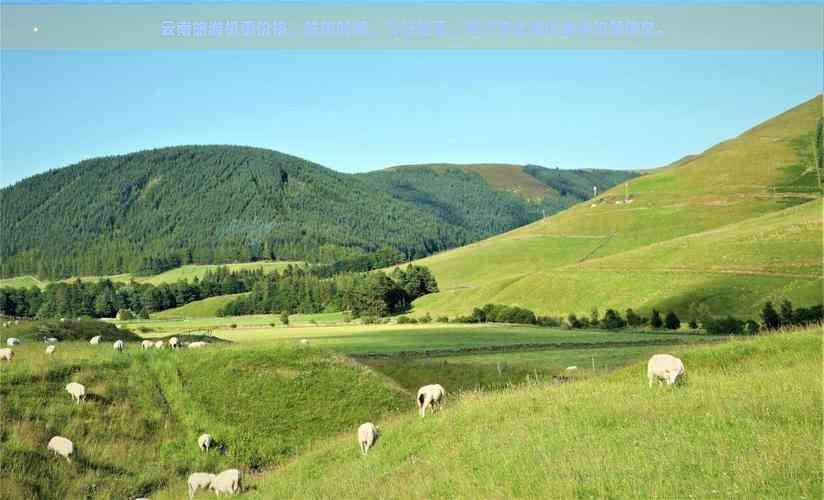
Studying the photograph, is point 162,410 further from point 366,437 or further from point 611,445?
point 611,445

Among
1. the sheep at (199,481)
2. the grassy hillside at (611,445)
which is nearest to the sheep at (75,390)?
the sheep at (199,481)

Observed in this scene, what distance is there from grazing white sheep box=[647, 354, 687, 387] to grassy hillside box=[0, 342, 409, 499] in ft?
59.0

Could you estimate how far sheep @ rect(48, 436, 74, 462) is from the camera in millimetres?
30250

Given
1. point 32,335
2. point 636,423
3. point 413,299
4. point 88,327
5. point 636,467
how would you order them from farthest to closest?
point 413,299 → point 88,327 → point 32,335 → point 636,423 → point 636,467

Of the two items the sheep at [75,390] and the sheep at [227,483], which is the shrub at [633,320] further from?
the sheep at [227,483]

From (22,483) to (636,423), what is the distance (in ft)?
69.2

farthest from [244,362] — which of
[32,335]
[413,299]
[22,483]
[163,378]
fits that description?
[413,299]

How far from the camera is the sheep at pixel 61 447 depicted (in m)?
30.2

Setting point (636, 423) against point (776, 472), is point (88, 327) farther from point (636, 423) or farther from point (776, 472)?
point (776, 472)

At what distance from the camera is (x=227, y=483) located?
26359 millimetres

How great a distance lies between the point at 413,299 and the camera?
179750 millimetres

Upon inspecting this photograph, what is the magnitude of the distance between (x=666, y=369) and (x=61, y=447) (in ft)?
75.8

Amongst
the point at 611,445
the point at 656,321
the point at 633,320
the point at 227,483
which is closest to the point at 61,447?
the point at 227,483

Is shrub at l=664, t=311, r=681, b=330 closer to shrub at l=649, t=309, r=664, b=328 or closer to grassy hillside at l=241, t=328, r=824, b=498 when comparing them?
shrub at l=649, t=309, r=664, b=328
